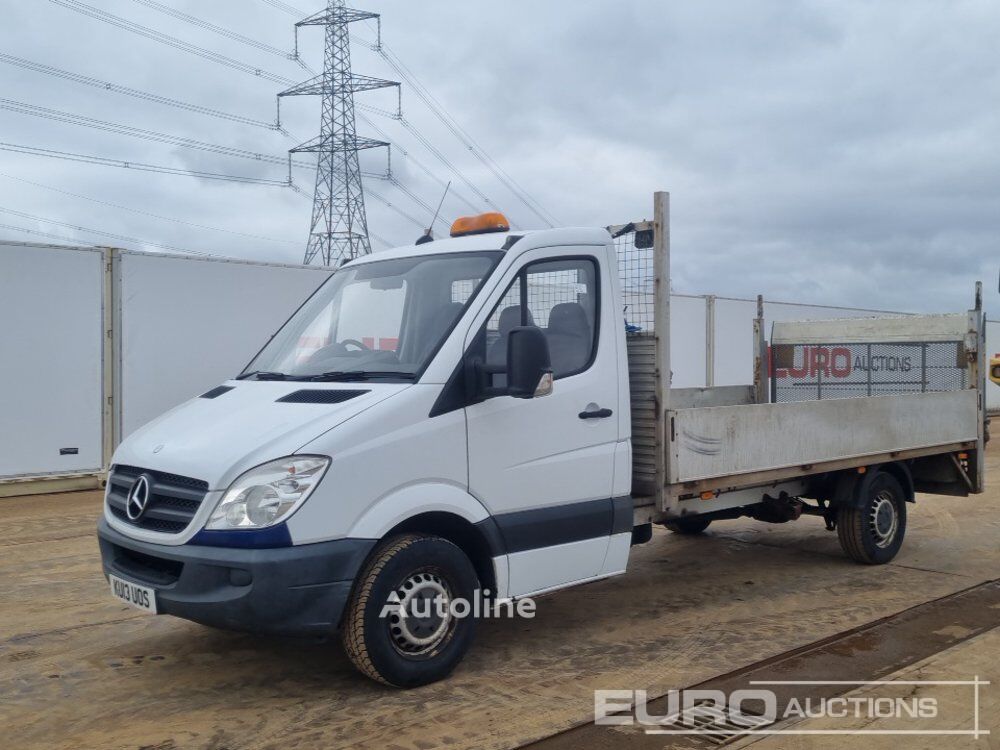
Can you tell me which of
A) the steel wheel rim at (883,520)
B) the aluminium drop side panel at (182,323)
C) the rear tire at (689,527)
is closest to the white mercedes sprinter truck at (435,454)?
the steel wheel rim at (883,520)

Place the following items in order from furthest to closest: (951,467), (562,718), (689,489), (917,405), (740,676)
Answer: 1. (951,467)
2. (917,405)
3. (689,489)
4. (740,676)
5. (562,718)

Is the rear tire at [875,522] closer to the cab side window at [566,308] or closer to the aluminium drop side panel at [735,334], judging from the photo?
the cab side window at [566,308]

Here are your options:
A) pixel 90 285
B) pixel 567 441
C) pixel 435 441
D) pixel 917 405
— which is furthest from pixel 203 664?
pixel 90 285

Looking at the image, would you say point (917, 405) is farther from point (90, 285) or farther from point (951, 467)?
point (90, 285)

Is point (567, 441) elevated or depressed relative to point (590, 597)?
elevated

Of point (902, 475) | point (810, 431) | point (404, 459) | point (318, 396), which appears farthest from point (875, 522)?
point (318, 396)

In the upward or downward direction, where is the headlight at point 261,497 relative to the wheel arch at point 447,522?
upward

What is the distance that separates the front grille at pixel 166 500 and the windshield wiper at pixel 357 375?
3.16ft

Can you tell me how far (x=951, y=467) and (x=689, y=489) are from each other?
144 inches

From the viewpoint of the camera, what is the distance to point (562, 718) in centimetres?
452

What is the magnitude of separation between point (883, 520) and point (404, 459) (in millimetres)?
4927

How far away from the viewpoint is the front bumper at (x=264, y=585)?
14.1 ft

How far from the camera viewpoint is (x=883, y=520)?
7949mm

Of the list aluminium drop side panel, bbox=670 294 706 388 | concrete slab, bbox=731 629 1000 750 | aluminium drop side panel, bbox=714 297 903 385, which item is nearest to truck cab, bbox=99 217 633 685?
concrete slab, bbox=731 629 1000 750
